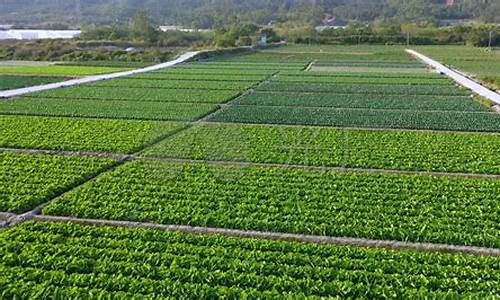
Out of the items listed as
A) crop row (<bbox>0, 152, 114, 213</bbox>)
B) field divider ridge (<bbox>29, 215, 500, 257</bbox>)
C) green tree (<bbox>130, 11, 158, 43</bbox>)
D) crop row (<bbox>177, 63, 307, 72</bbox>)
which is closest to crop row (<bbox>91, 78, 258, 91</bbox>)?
crop row (<bbox>177, 63, 307, 72</bbox>)

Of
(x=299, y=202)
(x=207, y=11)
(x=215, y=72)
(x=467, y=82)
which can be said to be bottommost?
(x=467, y=82)

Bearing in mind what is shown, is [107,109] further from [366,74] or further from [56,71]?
[366,74]

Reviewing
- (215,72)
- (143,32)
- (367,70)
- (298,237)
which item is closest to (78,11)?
(143,32)

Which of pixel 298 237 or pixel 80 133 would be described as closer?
pixel 298 237

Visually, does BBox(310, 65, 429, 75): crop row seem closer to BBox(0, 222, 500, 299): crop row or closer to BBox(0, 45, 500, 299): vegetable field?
BBox(0, 45, 500, 299): vegetable field

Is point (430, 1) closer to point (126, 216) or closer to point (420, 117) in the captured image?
point (420, 117)

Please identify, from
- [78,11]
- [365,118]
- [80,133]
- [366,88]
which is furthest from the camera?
[78,11]

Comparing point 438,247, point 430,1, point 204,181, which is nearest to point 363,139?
point 204,181

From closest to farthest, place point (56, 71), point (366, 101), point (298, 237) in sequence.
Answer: point (298, 237), point (366, 101), point (56, 71)
